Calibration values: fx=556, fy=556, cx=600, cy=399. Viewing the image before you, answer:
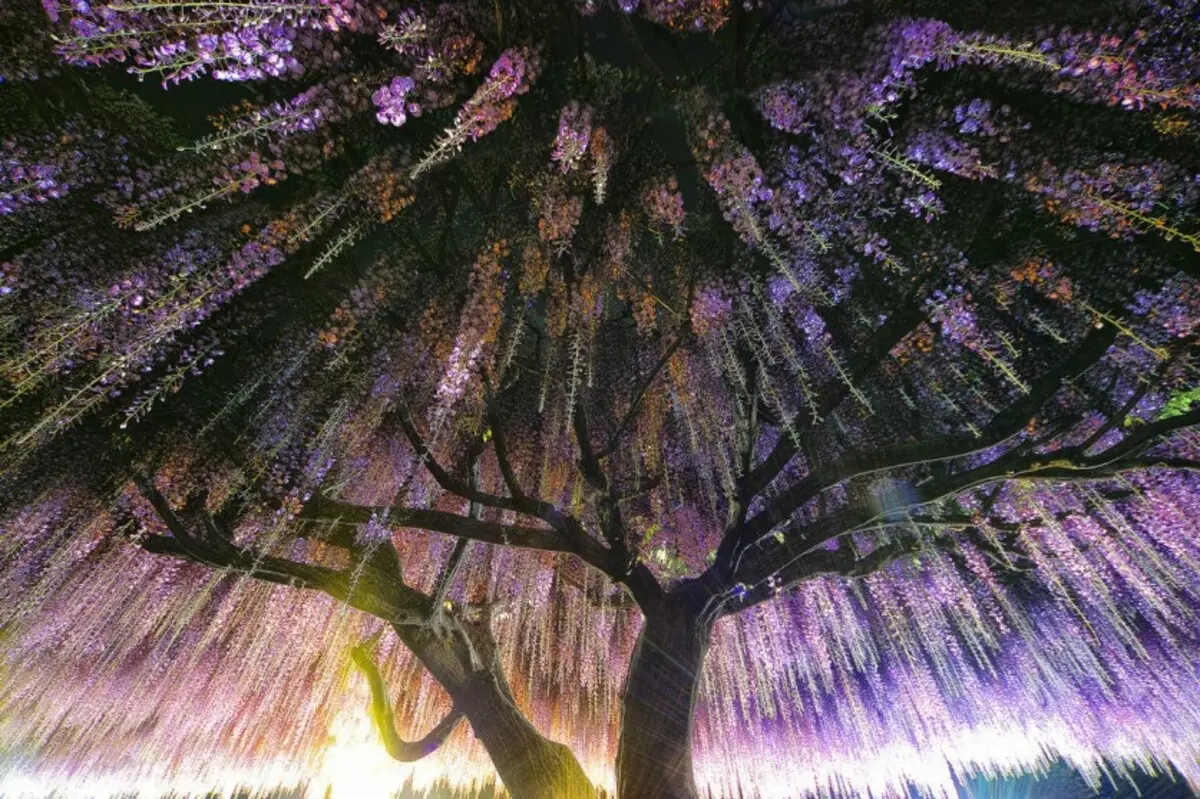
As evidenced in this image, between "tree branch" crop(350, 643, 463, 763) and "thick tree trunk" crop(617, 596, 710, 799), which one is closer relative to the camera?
"thick tree trunk" crop(617, 596, 710, 799)

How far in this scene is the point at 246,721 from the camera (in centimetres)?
869

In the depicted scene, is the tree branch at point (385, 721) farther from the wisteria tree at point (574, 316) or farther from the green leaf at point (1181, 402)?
the green leaf at point (1181, 402)

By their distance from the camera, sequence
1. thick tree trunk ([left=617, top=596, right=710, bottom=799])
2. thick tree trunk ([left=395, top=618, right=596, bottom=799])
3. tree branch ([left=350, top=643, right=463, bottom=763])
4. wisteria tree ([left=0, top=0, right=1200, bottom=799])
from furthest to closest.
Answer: tree branch ([left=350, top=643, right=463, bottom=763]) → thick tree trunk ([left=395, top=618, right=596, bottom=799]) → thick tree trunk ([left=617, top=596, right=710, bottom=799]) → wisteria tree ([left=0, top=0, right=1200, bottom=799])

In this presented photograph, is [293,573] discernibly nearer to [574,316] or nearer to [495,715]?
[495,715]

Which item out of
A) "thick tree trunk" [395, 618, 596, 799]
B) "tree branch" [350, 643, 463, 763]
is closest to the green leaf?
"thick tree trunk" [395, 618, 596, 799]

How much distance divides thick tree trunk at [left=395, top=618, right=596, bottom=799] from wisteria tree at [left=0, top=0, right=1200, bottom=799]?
0.13 feet

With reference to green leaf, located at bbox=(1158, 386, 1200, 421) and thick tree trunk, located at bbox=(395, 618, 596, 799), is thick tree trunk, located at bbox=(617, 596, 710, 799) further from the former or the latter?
green leaf, located at bbox=(1158, 386, 1200, 421)

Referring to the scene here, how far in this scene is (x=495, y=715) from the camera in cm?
432

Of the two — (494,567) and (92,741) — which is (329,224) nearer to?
(494,567)

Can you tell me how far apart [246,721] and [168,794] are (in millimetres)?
5241

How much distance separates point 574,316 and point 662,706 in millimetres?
2848

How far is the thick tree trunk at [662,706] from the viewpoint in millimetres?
3586

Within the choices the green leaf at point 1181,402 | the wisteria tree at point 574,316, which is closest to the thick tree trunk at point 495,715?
the wisteria tree at point 574,316

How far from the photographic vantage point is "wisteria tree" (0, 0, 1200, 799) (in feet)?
10.2
